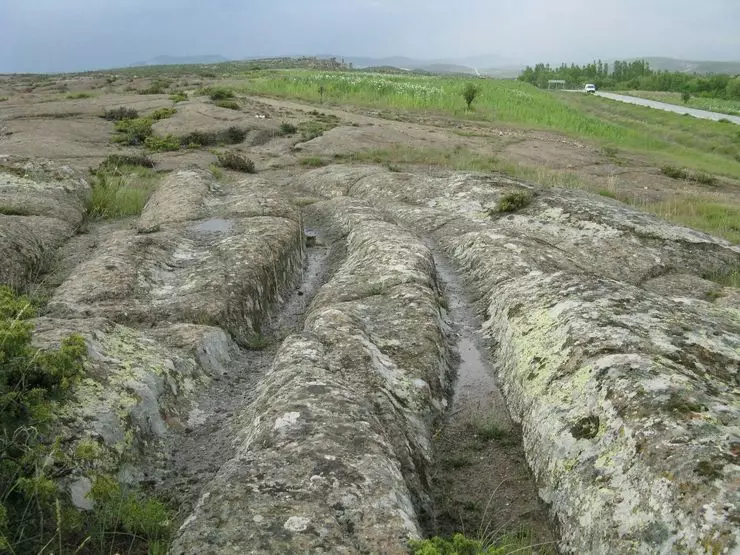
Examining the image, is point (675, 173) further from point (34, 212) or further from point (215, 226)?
point (34, 212)

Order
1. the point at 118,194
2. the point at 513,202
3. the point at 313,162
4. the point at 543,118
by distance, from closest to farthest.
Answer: the point at 513,202
the point at 118,194
the point at 313,162
the point at 543,118

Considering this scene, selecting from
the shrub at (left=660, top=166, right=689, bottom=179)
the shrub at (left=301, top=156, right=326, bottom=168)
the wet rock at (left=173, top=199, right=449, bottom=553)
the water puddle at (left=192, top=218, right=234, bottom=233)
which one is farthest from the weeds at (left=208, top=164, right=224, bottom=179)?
→ the shrub at (left=660, top=166, right=689, bottom=179)

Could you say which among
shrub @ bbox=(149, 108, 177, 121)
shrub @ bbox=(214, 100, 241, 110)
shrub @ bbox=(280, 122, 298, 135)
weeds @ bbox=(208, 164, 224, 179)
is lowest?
weeds @ bbox=(208, 164, 224, 179)

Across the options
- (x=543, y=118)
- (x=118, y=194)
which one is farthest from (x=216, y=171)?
(x=543, y=118)

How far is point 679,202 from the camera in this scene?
969 inches

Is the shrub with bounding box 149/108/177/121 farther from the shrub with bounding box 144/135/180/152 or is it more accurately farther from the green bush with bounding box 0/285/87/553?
the green bush with bounding box 0/285/87/553

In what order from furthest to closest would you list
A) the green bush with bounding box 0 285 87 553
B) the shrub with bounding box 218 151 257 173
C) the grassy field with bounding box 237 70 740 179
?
the grassy field with bounding box 237 70 740 179, the shrub with bounding box 218 151 257 173, the green bush with bounding box 0 285 87 553

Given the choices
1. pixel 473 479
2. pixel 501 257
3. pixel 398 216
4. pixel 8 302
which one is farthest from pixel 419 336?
pixel 398 216

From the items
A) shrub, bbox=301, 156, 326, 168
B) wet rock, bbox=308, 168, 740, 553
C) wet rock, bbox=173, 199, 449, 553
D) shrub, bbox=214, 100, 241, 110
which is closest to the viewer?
wet rock, bbox=173, 199, 449, 553

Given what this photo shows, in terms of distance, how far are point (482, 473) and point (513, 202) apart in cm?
1162

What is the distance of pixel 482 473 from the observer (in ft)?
22.6

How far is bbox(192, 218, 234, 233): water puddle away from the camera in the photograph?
14031mm

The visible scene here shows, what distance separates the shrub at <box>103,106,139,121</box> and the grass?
709 inches

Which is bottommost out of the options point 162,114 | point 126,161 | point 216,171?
Result: point 216,171
